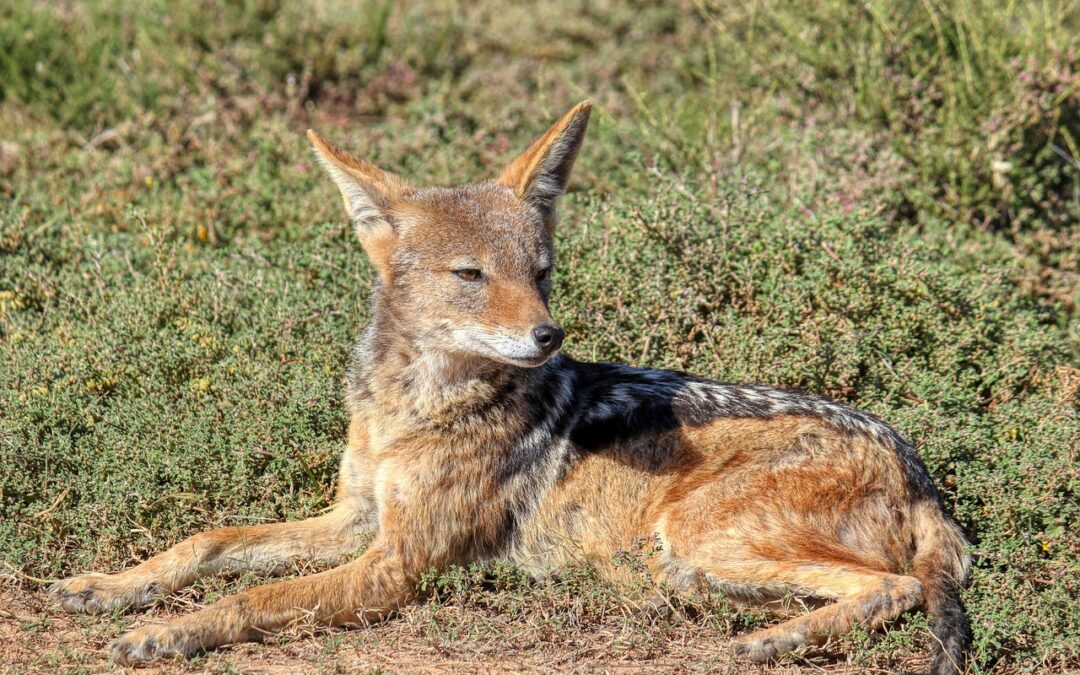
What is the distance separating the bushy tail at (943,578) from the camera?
4672mm

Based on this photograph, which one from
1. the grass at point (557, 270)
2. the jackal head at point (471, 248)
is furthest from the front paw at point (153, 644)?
the jackal head at point (471, 248)

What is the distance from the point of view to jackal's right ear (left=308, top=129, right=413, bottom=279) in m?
5.32

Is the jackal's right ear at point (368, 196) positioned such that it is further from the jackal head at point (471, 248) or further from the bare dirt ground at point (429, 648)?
the bare dirt ground at point (429, 648)

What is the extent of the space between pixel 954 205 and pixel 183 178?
19.1 ft

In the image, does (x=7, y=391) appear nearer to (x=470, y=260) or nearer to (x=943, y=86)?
(x=470, y=260)

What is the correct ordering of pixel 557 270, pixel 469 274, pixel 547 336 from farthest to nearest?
pixel 557 270 < pixel 469 274 < pixel 547 336

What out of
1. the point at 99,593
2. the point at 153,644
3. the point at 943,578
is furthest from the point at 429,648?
the point at 943,578

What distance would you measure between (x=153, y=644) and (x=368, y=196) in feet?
7.51

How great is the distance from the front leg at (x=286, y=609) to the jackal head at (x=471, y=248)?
111 cm

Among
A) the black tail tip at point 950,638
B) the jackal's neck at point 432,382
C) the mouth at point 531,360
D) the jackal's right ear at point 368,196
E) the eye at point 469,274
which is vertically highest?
the jackal's right ear at point 368,196

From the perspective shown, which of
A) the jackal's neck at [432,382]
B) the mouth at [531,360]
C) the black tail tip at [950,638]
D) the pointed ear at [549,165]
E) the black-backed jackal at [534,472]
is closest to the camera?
the black tail tip at [950,638]

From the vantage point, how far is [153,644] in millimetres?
4477

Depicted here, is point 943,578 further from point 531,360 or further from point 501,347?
point 501,347

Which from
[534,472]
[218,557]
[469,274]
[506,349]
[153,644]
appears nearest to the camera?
[153,644]
